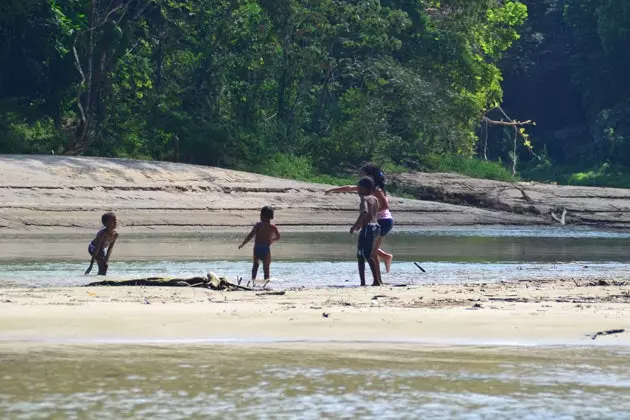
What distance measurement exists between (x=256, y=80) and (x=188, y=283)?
22060 millimetres

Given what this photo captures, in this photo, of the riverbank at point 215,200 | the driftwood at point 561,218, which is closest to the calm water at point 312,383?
the riverbank at point 215,200

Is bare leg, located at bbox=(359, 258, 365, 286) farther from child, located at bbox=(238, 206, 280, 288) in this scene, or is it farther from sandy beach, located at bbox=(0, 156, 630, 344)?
child, located at bbox=(238, 206, 280, 288)

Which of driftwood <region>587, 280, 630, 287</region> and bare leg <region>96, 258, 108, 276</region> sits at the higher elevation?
driftwood <region>587, 280, 630, 287</region>

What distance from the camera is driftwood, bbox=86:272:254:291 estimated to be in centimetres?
1155

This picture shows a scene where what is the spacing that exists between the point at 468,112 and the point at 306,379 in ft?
96.2

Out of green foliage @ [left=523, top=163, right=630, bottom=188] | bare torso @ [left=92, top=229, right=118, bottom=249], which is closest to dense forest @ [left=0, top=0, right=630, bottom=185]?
green foliage @ [left=523, top=163, right=630, bottom=188]

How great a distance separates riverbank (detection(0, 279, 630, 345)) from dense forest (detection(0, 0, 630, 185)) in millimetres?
17525

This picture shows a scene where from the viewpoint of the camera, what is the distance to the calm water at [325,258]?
14102 millimetres

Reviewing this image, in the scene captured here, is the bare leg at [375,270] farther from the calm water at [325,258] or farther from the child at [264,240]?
the child at [264,240]

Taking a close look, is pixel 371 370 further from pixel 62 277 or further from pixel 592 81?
pixel 592 81

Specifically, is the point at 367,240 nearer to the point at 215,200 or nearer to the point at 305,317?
the point at 305,317

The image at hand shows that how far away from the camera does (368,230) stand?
42.9 ft

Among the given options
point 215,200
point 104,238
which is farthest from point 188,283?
point 215,200

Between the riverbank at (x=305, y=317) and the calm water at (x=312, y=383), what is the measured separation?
39cm
